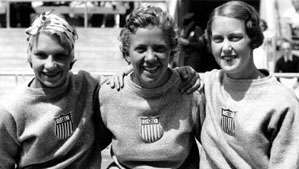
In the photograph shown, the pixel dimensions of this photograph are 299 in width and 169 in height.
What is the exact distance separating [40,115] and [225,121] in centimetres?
115

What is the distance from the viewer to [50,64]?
3.55 meters

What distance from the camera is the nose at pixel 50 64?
3.55 meters

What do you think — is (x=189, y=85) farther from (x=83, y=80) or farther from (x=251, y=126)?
(x=83, y=80)

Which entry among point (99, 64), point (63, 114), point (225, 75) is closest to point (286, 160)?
point (225, 75)

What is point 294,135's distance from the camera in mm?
3324

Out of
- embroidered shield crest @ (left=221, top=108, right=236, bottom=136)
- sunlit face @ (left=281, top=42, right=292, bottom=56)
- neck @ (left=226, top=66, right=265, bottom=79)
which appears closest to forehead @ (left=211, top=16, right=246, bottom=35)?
neck @ (left=226, top=66, right=265, bottom=79)

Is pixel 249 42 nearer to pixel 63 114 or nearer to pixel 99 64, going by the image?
pixel 63 114

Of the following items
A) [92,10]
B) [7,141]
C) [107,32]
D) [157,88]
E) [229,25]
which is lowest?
[107,32]

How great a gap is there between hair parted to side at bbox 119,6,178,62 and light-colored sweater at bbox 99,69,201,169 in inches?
10.0

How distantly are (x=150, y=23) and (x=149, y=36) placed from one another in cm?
8

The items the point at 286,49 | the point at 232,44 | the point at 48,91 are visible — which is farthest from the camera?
the point at 286,49

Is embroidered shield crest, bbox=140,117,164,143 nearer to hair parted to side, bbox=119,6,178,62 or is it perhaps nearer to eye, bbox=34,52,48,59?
hair parted to side, bbox=119,6,178,62

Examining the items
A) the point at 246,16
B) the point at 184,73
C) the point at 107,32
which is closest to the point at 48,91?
the point at 184,73

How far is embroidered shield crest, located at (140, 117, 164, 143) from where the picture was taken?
3691 millimetres
